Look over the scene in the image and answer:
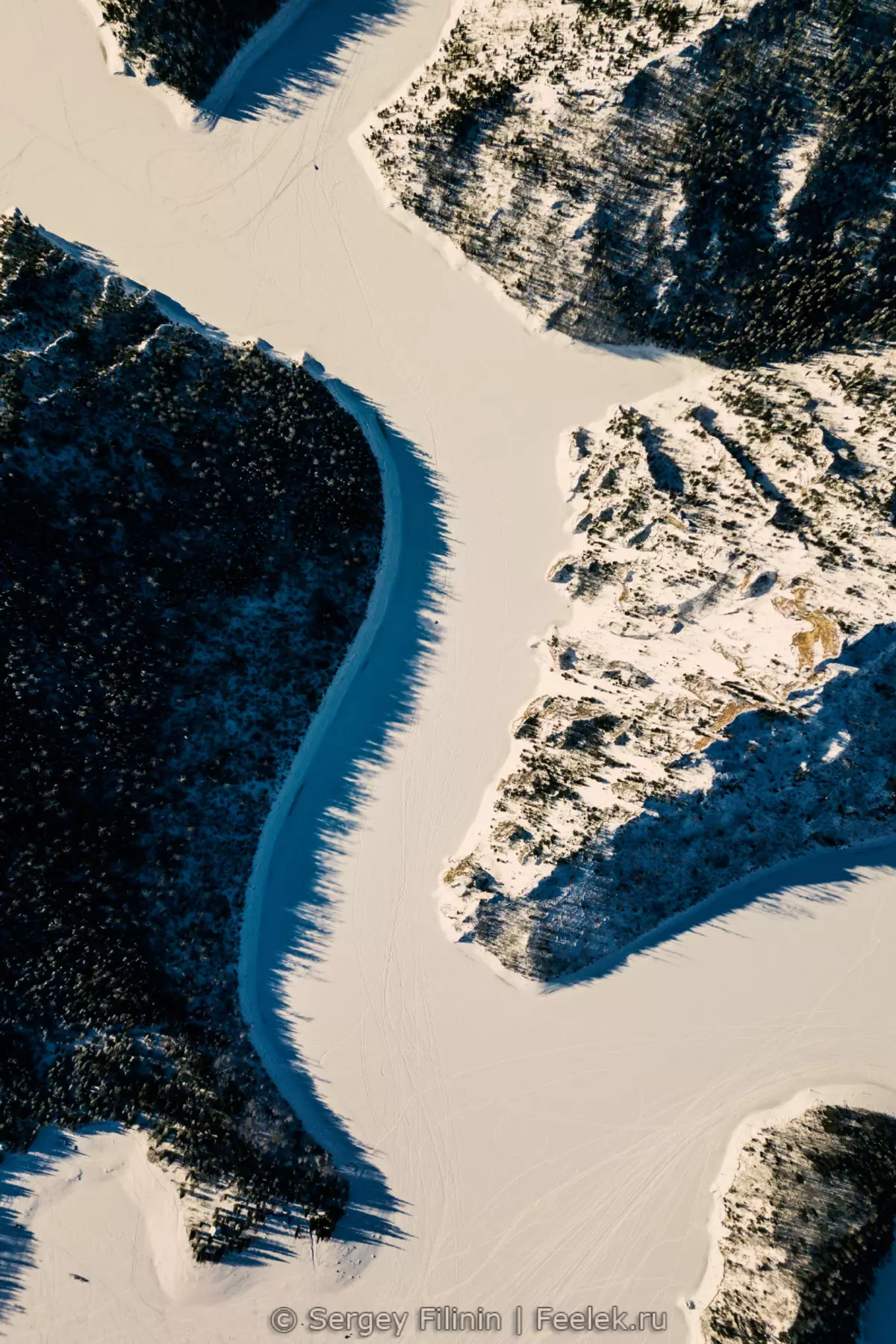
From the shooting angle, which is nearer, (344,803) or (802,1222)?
(802,1222)

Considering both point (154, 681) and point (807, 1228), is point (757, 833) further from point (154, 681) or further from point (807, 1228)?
point (154, 681)

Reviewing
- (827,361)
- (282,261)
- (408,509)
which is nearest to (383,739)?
(408,509)

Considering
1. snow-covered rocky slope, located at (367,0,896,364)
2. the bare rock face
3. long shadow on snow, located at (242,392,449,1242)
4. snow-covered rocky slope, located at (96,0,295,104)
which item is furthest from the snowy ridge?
snow-covered rocky slope, located at (96,0,295,104)

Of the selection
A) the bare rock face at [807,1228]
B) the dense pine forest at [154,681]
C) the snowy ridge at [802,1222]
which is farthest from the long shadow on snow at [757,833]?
the dense pine forest at [154,681]

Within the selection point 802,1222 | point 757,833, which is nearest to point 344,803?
point 757,833

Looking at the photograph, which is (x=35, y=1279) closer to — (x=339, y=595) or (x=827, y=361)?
(x=339, y=595)

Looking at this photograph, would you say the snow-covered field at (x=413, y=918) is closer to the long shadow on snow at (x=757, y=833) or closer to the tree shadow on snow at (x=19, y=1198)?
the tree shadow on snow at (x=19, y=1198)

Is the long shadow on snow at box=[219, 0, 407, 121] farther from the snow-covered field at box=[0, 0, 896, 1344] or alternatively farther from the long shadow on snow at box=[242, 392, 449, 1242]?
the long shadow on snow at box=[242, 392, 449, 1242]
